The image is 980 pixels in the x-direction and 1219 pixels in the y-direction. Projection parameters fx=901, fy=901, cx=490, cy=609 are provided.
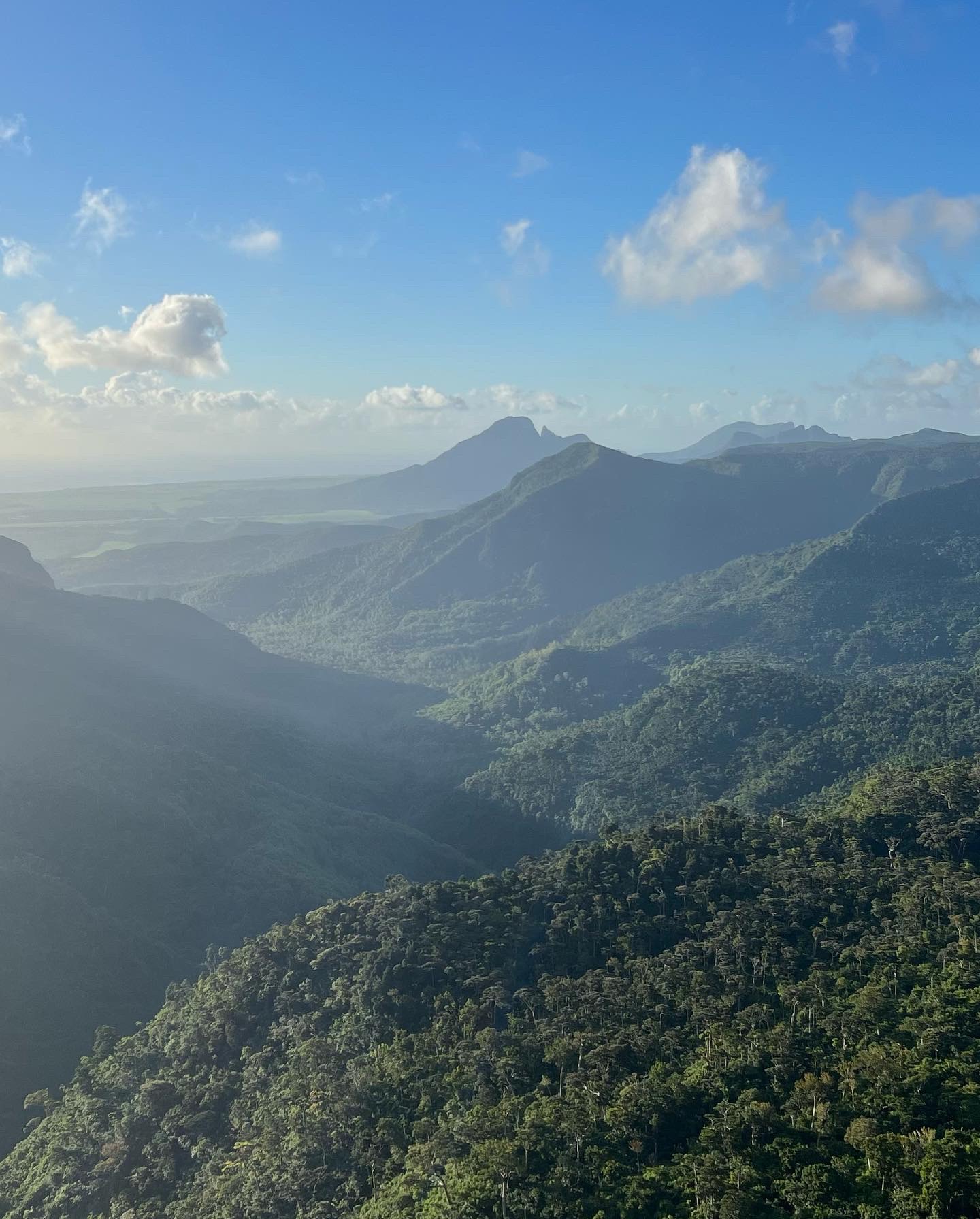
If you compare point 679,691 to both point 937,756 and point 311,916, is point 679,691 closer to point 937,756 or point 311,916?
point 937,756

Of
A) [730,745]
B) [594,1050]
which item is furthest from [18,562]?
[594,1050]

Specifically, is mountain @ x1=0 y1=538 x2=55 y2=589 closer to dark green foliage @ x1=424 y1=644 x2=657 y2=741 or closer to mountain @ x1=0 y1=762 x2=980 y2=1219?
dark green foliage @ x1=424 y1=644 x2=657 y2=741

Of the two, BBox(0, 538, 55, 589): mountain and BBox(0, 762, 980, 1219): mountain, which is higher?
BBox(0, 538, 55, 589): mountain

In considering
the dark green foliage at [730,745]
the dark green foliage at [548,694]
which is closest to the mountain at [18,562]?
the dark green foliage at [548,694]

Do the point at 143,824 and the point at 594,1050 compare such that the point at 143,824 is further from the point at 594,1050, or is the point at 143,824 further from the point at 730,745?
the point at 730,745

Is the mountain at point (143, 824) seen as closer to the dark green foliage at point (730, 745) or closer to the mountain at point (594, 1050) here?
the dark green foliage at point (730, 745)

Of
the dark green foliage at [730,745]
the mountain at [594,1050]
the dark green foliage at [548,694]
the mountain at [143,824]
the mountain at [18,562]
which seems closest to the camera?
the mountain at [594,1050]

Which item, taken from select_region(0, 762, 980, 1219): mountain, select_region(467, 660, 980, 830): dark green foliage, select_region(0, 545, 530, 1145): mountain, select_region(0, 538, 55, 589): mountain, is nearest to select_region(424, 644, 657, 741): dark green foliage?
select_region(0, 545, 530, 1145): mountain
